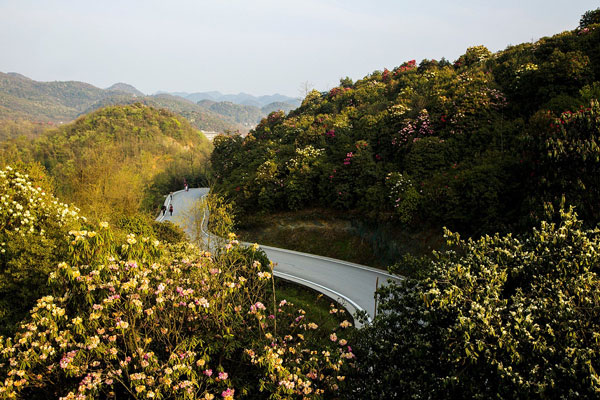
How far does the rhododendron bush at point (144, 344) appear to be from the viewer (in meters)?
5.72

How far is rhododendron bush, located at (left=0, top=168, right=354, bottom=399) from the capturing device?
572 cm

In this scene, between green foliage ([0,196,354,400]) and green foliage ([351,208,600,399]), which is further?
green foliage ([0,196,354,400])

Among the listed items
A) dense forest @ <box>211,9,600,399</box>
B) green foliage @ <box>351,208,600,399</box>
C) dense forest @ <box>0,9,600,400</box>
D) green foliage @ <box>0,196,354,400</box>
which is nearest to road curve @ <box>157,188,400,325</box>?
dense forest @ <box>211,9,600,399</box>

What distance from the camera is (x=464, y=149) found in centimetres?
2000

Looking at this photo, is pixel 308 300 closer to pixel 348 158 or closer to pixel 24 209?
pixel 348 158

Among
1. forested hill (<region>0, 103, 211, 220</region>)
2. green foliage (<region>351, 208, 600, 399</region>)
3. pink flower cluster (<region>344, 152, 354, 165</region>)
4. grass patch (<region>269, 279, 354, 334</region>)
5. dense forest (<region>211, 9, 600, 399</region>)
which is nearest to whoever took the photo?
green foliage (<region>351, 208, 600, 399</region>)

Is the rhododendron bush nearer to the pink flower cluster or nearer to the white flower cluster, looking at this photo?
the white flower cluster

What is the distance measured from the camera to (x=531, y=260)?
647cm

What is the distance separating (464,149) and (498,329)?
16787 mm

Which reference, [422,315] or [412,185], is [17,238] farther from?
[412,185]

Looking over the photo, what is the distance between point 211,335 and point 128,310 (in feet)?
5.10

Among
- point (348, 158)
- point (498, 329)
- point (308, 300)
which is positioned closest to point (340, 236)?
point (348, 158)

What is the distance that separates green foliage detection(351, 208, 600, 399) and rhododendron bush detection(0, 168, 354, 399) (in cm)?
99

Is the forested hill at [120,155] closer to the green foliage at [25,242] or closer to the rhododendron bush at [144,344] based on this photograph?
the green foliage at [25,242]
